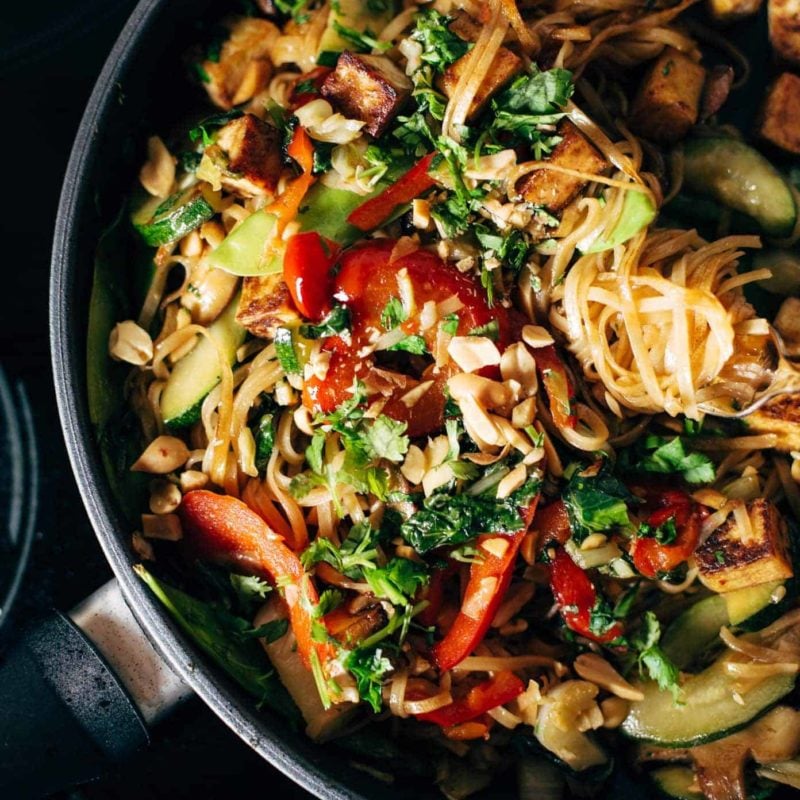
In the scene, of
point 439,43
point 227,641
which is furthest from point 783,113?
point 227,641

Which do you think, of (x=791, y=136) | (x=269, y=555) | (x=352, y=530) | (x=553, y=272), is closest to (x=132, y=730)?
(x=269, y=555)

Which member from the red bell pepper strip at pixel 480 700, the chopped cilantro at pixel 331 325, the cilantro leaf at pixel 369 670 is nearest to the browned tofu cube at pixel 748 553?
the red bell pepper strip at pixel 480 700

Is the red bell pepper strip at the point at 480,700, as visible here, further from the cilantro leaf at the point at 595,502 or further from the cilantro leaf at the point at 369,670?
the cilantro leaf at the point at 595,502

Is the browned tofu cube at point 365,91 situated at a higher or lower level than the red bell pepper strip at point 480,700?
higher

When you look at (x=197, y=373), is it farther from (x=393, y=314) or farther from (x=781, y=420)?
(x=781, y=420)

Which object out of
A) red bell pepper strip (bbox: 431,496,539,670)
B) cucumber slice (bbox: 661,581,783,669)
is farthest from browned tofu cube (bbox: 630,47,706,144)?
cucumber slice (bbox: 661,581,783,669)
